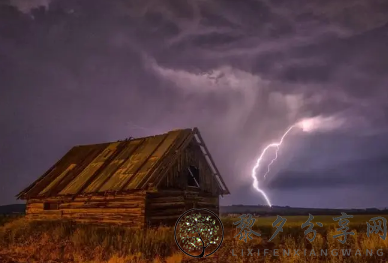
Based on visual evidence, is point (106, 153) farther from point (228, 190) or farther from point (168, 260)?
point (168, 260)

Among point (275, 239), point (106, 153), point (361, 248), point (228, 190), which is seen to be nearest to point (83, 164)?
point (106, 153)

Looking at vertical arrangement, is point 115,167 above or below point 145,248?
above

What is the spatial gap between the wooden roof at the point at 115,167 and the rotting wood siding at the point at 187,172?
453 mm

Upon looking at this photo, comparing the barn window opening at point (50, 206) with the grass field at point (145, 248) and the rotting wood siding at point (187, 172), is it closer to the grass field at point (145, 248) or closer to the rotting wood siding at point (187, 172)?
the grass field at point (145, 248)

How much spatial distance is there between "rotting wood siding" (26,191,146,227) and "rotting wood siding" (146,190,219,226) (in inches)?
20.6

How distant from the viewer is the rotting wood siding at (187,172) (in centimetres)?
2002

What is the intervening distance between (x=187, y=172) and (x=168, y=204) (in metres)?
2.56

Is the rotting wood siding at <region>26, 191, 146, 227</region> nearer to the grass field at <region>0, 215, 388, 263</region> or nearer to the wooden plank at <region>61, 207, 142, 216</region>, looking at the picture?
the wooden plank at <region>61, 207, 142, 216</region>

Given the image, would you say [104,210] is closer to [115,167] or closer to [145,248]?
[115,167]

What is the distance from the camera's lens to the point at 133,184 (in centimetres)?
1848

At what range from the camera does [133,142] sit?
2423 centimetres

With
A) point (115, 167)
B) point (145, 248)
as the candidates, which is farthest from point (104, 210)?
point (145, 248)

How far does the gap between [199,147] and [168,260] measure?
12.6 meters
